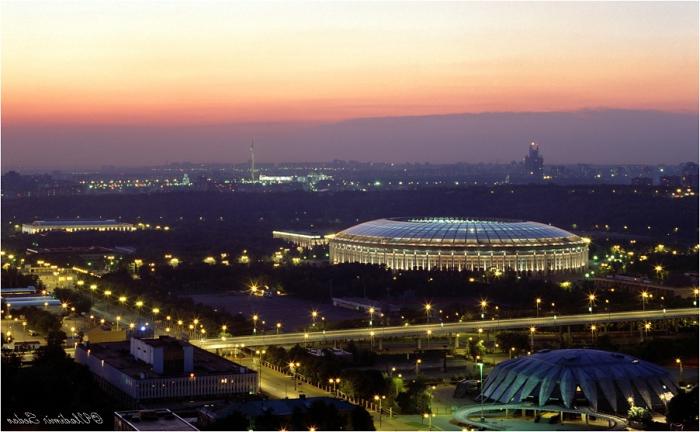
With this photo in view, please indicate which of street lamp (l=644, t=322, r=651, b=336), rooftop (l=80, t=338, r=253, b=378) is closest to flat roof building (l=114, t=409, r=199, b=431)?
rooftop (l=80, t=338, r=253, b=378)

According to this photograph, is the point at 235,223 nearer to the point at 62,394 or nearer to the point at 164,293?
the point at 164,293

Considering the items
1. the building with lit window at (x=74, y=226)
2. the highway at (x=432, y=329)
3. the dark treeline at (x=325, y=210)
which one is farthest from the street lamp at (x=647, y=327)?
the building with lit window at (x=74, y=226)

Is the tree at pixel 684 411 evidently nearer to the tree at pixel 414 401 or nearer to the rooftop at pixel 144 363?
the tree at pixel 414 401

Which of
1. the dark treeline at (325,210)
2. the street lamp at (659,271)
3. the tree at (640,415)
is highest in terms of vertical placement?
the tree at (640,415)

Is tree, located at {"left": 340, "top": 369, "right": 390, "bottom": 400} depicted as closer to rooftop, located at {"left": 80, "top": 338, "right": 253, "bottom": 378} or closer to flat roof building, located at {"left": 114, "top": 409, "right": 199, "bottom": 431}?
rooftop, located at {"left": 80, "top": 338, "right": 253, "bottom": 378}

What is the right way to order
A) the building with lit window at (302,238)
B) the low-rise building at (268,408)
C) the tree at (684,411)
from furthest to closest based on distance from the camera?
1. the building with lit window at (302,238)
2. the tree at (684,411)
3. the low-rise building at (268,408)

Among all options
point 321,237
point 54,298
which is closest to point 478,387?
point 54,298

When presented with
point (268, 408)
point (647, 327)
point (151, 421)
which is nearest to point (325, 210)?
point (647, 327)
